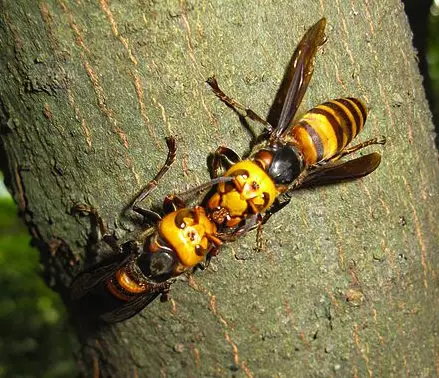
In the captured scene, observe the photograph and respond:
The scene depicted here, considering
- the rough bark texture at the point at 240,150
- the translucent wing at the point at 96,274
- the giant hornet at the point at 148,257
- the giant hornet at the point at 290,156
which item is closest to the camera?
the rough bark texture at the point at 240,150

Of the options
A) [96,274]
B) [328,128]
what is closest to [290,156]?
[328,128]

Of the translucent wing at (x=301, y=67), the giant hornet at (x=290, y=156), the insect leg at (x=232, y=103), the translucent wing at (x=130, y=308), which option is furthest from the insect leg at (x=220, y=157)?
the translucent wing at (x=130, y=308)

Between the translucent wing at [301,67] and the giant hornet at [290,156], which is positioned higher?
the translucent wing at [301,67]

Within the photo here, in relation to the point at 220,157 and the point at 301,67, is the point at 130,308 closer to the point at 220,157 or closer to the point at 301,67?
the point at 220,157

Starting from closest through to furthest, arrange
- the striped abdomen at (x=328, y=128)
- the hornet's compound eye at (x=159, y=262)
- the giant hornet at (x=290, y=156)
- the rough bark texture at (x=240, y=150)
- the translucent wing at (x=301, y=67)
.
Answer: the rough bark texture at (x=240, y=150)
the translucent wing at (x=301, y=67)
the giant hornet at (x=290, y=156)
the striped abdomen at (x=328, y=128)
the hornet's compound eye at (x=159, y=262)

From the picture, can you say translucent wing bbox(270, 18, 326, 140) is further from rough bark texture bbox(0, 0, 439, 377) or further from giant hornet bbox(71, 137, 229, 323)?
giant hornet bbox(71, 137, 229, 323)

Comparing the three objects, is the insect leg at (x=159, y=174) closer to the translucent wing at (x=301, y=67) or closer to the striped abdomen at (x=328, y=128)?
the translucent wing at (x=301, y=67)
